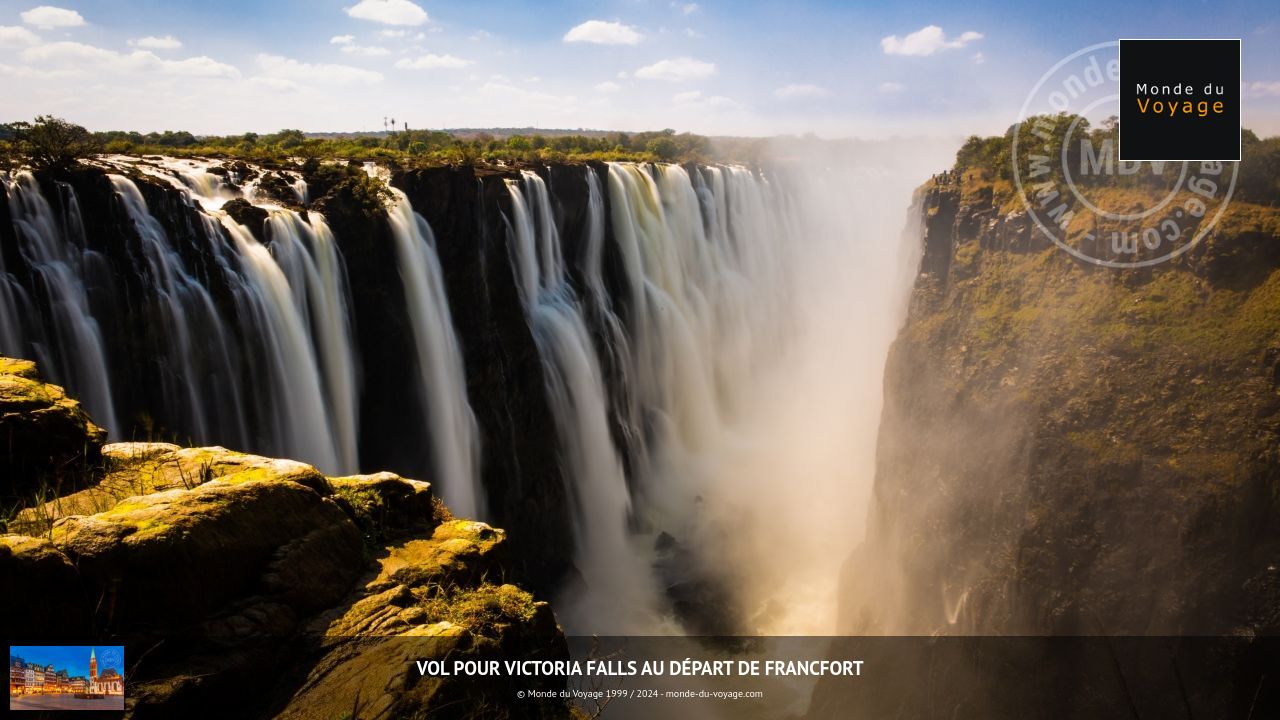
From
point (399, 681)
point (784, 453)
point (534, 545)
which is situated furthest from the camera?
point (784, 453)

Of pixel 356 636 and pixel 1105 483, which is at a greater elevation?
pixel 356 636

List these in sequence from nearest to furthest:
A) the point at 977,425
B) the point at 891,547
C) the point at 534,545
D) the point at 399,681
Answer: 1. the point at 399,681
2. the point at 977,425
3. the point at 891,547
4. the point at 534,545

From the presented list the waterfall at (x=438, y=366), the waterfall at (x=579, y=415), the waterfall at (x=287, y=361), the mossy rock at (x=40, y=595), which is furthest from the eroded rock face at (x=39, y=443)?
the waterfall at (x=579, y=415)

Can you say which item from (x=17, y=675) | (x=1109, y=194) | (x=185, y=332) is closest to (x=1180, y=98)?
(x=1109, y=194)

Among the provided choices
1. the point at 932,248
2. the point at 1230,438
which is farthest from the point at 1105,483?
the point at 932,248

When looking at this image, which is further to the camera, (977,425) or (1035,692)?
(977,425)

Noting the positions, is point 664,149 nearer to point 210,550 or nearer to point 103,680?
point 210,550

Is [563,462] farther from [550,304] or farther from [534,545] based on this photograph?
[550,304]
